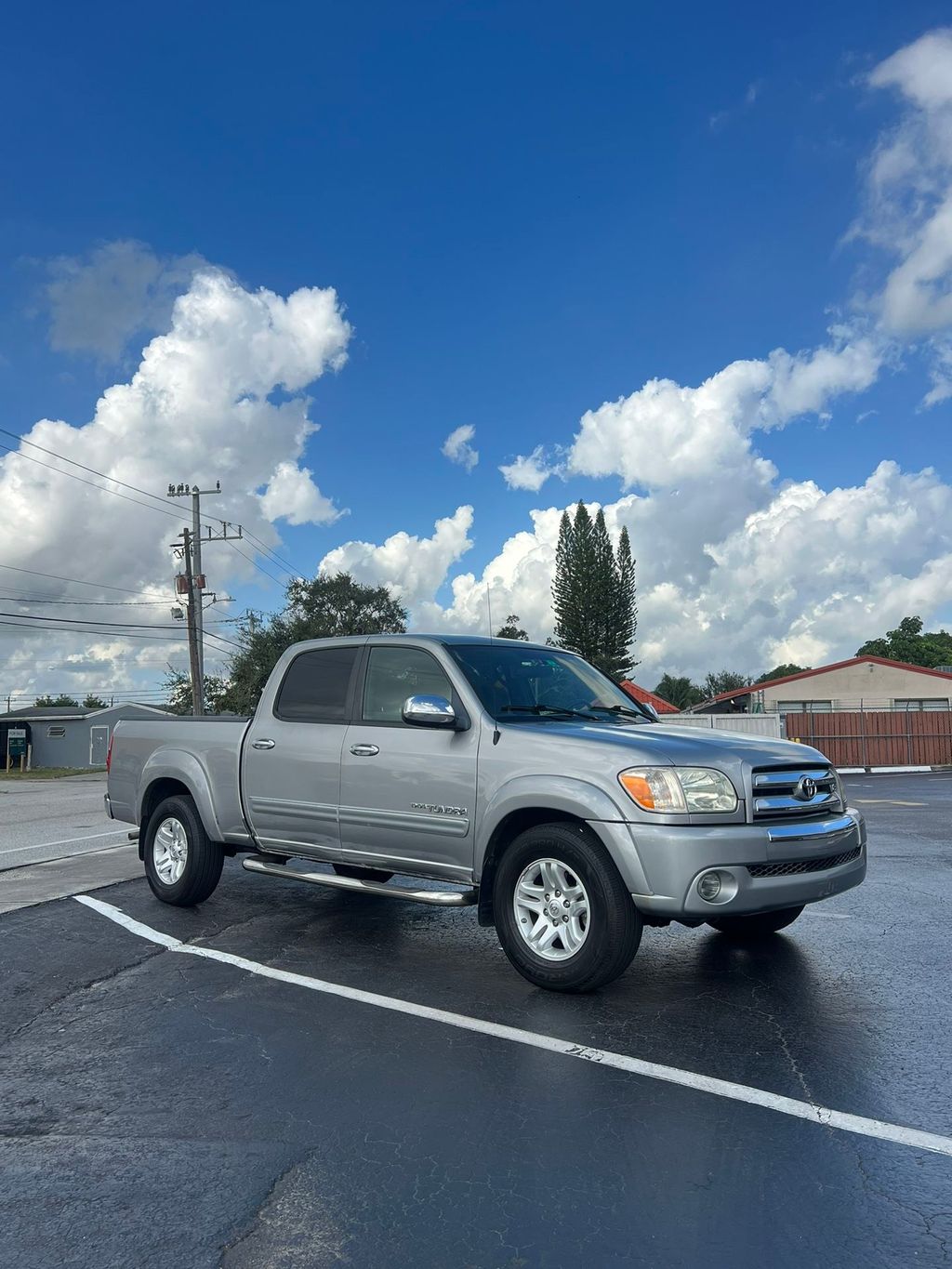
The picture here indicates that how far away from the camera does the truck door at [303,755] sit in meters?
6.48

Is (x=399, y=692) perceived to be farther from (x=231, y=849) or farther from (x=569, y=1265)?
(x=569, y=1265)

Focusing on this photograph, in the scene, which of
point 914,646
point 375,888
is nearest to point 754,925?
point 375,888

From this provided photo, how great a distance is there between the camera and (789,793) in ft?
17.1

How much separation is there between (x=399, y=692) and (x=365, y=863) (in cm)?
109

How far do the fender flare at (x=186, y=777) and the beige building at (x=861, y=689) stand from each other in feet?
152

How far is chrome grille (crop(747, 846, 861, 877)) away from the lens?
4.94 m

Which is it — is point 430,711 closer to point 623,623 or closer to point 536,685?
point 536,685

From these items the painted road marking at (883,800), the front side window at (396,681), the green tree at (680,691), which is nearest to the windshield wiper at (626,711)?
the front side window at (396,681)

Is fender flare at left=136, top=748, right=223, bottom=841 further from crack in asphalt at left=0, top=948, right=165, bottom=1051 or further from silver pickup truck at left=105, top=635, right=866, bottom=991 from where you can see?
crack in asphalt at left=0, top=948, right=165, bottom=1051

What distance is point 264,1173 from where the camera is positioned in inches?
126

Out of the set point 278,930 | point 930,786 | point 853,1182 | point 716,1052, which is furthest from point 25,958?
point 930,786

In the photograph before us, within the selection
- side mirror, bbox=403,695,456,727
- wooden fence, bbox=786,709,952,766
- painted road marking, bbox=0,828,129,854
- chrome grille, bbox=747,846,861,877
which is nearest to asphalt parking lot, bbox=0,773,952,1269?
chrome grille, bbox=747,846,861,877

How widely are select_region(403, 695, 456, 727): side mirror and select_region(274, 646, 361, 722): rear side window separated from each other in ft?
3.40

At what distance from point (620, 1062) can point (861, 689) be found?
51596 mm
